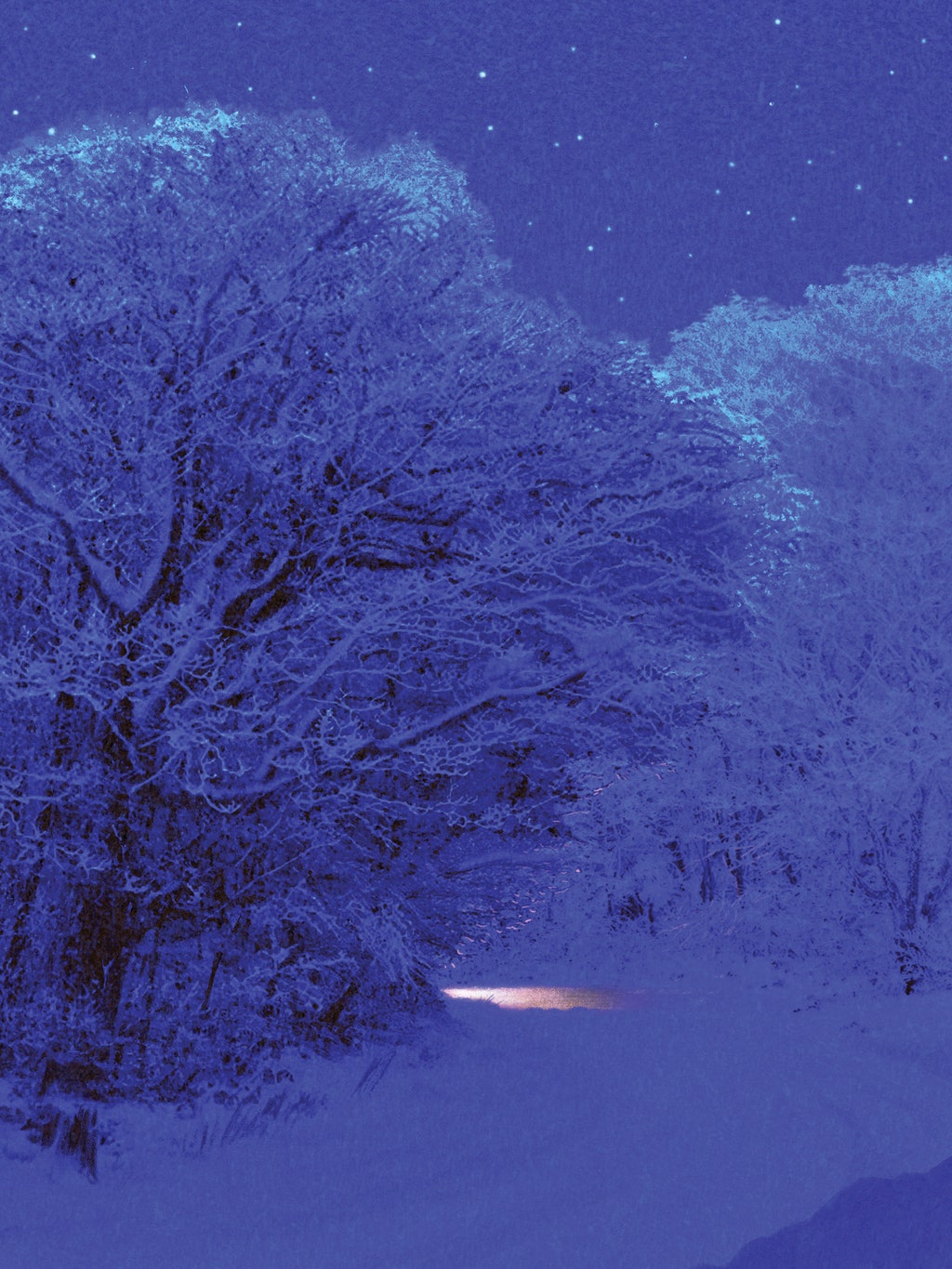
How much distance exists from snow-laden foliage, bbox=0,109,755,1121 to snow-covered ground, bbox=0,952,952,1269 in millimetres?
753

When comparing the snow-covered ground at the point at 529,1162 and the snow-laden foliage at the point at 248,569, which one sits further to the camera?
the snow-laden foliage at the point at 248,569

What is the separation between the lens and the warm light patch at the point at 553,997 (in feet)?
66.2

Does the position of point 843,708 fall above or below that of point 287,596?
above

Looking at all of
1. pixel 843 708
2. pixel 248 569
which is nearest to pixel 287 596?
pixel 248 569

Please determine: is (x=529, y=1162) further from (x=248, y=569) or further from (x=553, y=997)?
(x=553, y=997)

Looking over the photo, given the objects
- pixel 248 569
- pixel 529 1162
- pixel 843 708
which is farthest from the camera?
pixel 843 708

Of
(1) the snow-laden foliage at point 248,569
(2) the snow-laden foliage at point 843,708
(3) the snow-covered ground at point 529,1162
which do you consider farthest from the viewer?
(2) the snow-laden foliage at point 843,708

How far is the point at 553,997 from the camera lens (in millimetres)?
23078

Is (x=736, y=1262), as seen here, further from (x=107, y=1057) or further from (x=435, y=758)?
(x=107, y=1057)

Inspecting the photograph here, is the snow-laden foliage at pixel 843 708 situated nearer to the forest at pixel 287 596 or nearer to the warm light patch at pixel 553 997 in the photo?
the warm light patch at pixel 553 997

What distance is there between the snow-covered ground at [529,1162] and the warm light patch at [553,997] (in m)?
5.92

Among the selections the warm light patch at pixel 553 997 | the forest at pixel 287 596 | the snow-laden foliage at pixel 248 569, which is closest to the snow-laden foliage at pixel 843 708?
the warm light patch at pixel 553 997

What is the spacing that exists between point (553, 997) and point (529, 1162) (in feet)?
44.3

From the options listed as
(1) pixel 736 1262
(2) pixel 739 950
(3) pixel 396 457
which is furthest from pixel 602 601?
(2) pixel 739 950
